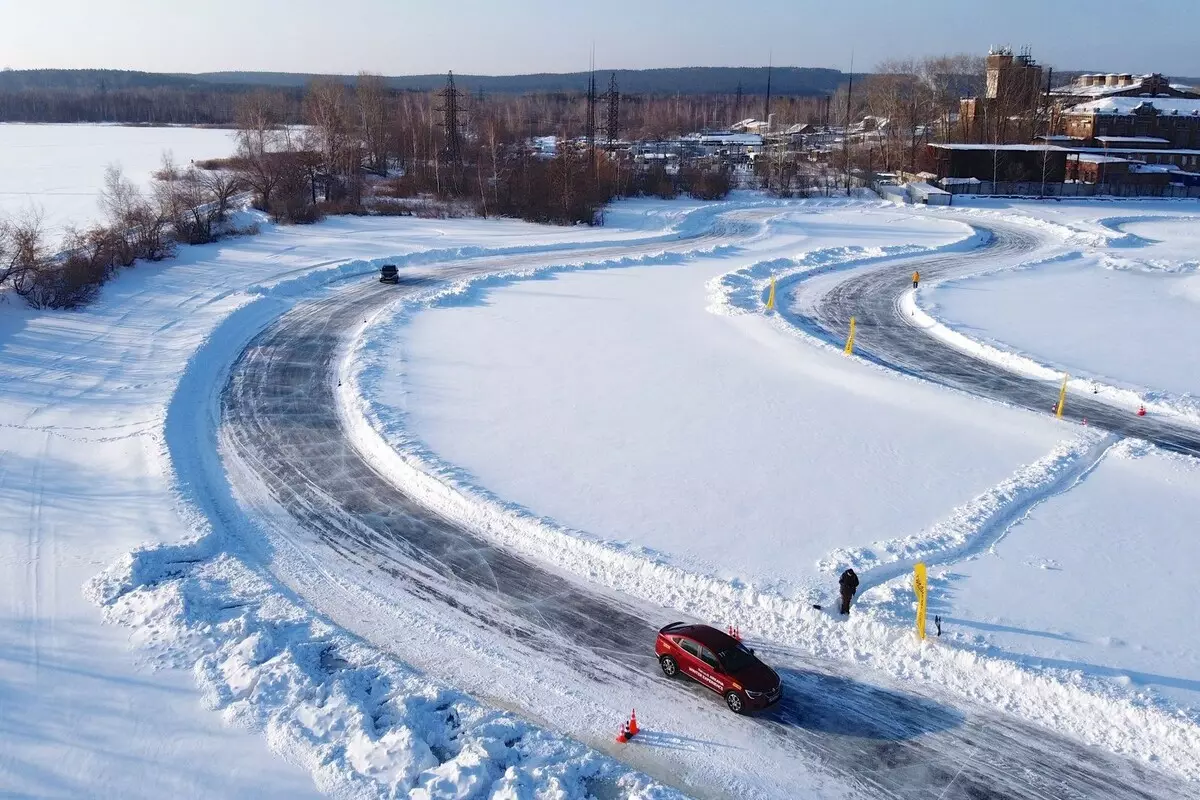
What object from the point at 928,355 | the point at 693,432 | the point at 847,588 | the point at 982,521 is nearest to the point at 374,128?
the point at 928,355

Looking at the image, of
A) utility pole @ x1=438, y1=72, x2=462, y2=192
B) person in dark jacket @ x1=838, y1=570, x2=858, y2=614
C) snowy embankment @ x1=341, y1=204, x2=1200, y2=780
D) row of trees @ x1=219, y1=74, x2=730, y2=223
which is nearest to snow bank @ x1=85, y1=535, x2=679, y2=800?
snowy embankment @ x1=341, y1=204, x2=1200, y2=780

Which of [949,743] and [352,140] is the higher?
[352,140]

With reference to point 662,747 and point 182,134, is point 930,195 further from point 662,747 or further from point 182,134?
point 182,134

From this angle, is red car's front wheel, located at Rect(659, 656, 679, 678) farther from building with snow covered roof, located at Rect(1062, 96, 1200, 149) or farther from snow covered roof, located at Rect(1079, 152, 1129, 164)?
building with snow covered roof, located at Rect(1062, 96, 1200, 149)

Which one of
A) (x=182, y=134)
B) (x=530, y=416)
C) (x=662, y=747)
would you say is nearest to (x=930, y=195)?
(x=530, y=416)

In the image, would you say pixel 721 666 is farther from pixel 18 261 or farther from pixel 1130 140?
pixel 1130 140
